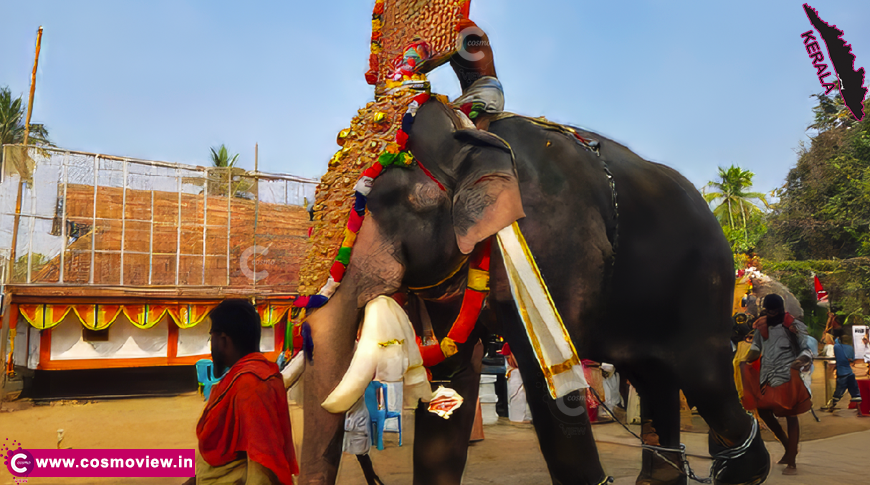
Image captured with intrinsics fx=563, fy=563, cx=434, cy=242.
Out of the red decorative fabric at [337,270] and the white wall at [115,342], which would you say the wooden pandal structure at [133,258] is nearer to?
the white wall at [115,342]

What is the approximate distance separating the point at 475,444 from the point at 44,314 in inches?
345

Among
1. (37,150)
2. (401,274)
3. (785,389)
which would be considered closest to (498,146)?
(401,274)

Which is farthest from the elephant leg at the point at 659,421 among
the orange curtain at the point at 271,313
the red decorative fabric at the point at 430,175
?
the orange curtain at the point at 271,313

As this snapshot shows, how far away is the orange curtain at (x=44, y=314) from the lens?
10.2 m

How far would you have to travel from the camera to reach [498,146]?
2322mm

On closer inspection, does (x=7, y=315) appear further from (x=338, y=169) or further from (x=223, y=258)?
(x=338, y=169)

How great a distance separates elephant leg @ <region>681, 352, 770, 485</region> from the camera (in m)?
2.86

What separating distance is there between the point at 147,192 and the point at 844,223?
1826 centimetres

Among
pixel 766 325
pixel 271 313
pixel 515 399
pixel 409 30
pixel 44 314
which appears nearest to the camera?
pixel 409 30

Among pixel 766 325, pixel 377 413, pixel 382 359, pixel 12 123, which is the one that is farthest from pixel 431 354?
pixel 12 123

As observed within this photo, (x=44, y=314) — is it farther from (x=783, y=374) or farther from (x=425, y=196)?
(x=783, y=374)

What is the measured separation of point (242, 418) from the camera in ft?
5.87

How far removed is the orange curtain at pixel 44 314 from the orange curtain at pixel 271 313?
358cm

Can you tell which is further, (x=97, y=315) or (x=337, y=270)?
(x=97, y=315)
